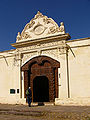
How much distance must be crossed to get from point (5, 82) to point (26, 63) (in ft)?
8.73

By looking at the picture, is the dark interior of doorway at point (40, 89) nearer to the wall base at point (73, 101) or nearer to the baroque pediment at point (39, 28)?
the wall base at point (73, 101)

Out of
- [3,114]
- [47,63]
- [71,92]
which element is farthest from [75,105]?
[3,114]

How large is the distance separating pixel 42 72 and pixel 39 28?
3.60 m

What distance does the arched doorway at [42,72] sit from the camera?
12467mm

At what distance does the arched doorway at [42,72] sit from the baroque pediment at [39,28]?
1912 millimetres

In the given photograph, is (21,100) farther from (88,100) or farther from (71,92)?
(88,100)

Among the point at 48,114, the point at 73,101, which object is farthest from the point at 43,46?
the point at 48,114

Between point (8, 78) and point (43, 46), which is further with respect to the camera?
point (8, 78)

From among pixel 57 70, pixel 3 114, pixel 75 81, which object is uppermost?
pixel 57 70

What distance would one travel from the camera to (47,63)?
1306cm

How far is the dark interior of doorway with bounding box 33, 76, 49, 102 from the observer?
1386 centimetres

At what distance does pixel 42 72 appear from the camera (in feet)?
43.1

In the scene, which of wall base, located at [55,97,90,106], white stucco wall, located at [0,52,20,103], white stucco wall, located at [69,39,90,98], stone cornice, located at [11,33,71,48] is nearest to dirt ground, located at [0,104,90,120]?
wall base, located at [55,97,90,106]

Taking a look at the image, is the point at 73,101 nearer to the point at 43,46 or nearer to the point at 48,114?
the point at 48,114
